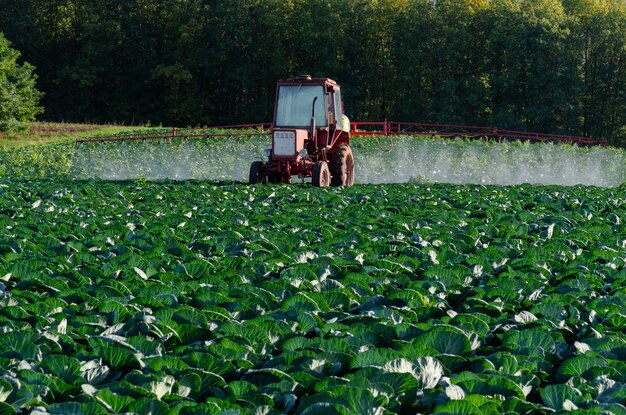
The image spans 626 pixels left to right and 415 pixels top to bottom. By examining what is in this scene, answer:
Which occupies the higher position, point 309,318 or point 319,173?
point 309,318

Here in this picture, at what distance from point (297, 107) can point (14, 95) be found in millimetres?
36761

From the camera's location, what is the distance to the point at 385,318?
5289mm

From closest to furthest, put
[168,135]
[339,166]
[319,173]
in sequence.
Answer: [319,173]
[339,166]
[168,135]

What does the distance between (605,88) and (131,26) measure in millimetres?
38101

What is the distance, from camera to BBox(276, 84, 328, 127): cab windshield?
1873 cm

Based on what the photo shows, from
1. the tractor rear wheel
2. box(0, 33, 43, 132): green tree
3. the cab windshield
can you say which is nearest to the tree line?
box(0, 33, 43, 132): green tree

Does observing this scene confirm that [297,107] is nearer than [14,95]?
Yes

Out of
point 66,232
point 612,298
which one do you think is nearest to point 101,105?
point 66,232

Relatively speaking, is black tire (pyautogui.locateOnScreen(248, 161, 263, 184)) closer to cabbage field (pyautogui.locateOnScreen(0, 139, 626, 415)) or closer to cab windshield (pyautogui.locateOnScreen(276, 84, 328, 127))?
cab windshield (pyautogui.locateOnScreen(276, 84, 328, 127))

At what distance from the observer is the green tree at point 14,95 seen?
160ft

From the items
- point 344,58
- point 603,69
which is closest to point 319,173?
point 603,69

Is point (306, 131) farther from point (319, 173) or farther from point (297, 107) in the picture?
point (319, 173)

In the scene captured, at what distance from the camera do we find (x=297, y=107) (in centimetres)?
1877

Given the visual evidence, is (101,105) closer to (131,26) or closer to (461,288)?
(131,26)
